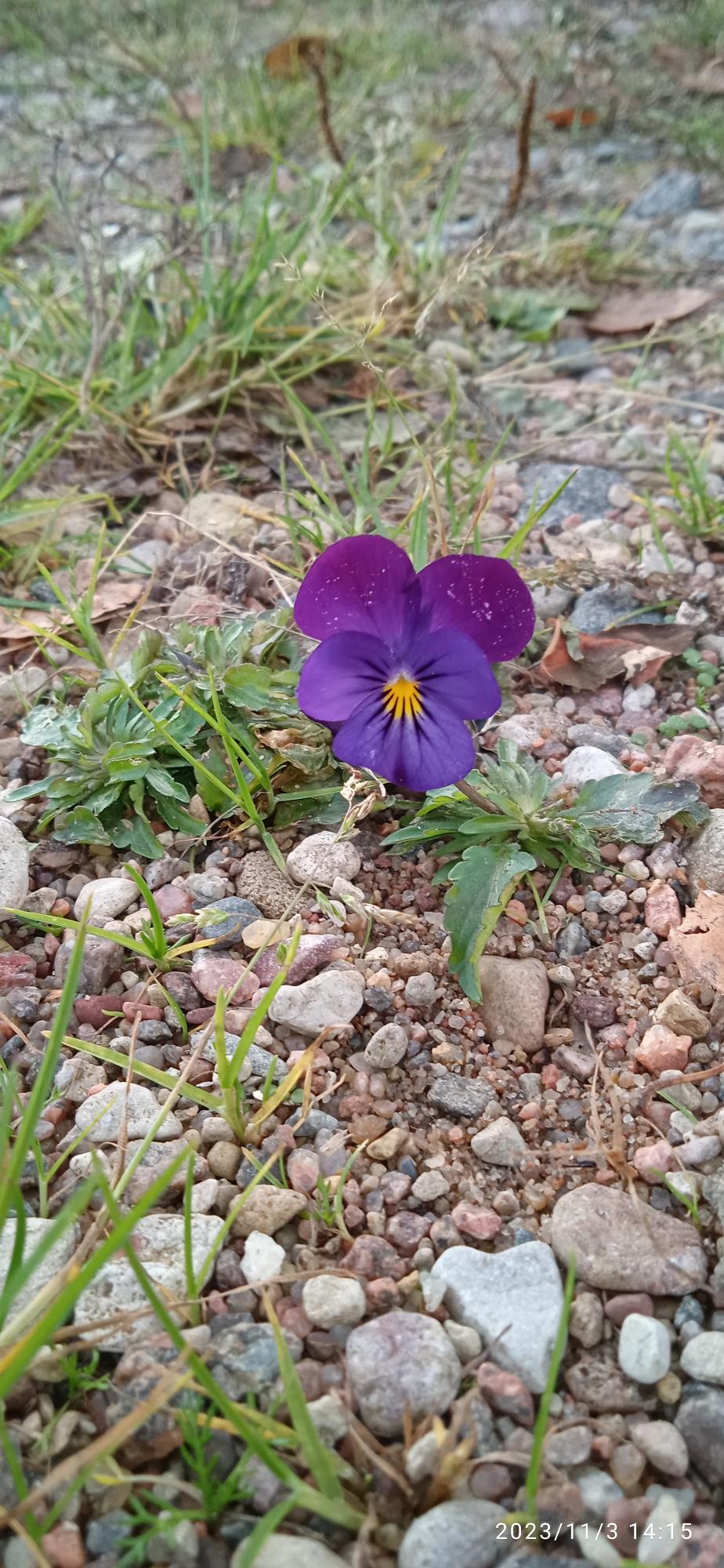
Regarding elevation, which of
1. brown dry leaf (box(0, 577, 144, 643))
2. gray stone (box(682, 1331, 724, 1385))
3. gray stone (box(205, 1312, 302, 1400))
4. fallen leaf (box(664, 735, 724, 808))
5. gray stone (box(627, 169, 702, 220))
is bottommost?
gray stone (box(682, 1331, 724, 1385))

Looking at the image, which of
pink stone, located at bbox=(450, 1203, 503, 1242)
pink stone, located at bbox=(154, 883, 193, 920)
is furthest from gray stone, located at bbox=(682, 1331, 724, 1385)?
pink stone, located at bbox=(154, 883, 193, 920)

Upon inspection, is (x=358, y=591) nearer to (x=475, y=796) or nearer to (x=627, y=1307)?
(x=475, y=796)

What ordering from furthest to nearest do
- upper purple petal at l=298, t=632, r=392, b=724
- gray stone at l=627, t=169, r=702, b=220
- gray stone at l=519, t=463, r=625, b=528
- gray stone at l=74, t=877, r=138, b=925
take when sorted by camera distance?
gray stone at l=627, t=169, r=702, b=220, gray stone at l=519, t=463, r=625, b=528, gray stone at l=74, t=877, r=138, b=925, upper purple petal at l=298, t=632, r=392, b=724

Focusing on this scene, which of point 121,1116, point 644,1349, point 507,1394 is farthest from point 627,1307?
point 121,1116

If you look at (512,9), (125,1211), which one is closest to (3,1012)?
(125,1211)

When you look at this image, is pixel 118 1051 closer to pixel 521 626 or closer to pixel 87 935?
pixel 87 935

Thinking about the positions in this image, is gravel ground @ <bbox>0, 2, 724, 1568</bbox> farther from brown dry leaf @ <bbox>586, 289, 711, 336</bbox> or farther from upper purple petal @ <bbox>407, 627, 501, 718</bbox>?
brown dry leaf @ <bbox>586, 289, 711, 336</bbox>
